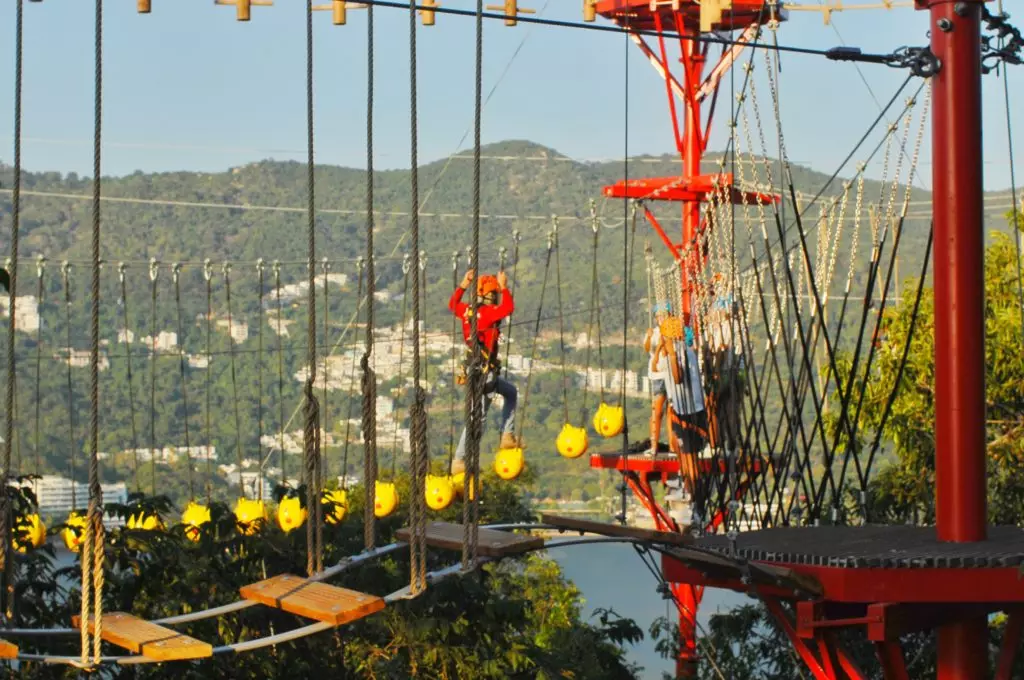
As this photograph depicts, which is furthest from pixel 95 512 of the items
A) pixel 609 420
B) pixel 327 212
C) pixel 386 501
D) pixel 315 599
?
pixel 327 212

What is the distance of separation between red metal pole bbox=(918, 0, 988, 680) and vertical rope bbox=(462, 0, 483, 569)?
4.61ft

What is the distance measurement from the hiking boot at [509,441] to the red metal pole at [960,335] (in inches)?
264

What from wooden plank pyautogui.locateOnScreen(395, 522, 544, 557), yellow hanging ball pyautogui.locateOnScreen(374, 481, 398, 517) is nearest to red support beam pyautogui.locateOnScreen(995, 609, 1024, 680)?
wooden plank pyautogui.locateOnScreen(395, 522, 544, 557)

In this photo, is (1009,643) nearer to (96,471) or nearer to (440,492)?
(96,471)

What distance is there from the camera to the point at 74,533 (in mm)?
8125

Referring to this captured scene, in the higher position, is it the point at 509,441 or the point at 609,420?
the point at 609,420

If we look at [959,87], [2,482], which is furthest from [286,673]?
[959,87]

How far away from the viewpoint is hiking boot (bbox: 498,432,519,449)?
38.8ft

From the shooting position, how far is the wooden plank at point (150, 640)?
13.4 ft

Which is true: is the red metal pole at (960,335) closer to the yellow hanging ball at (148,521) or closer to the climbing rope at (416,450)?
the climbing rope at (416,450)

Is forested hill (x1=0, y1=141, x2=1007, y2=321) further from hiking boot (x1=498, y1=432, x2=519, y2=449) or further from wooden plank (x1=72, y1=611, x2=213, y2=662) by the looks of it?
wooden plank (x1=72, y1=611, x2=213, y2=662)

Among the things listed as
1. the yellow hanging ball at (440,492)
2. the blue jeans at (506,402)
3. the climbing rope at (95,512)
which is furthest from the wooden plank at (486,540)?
the yellow hanging ball at (440,492)

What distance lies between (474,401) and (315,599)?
737mm

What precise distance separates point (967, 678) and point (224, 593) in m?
4.52
